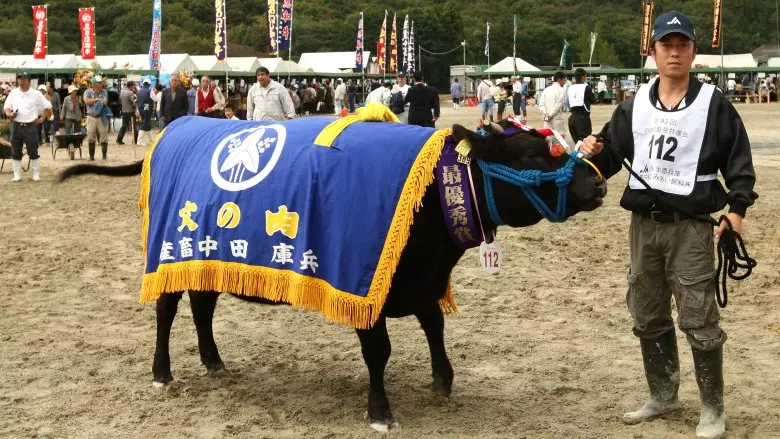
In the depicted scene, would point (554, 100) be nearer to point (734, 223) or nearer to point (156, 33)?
point (734, 223)

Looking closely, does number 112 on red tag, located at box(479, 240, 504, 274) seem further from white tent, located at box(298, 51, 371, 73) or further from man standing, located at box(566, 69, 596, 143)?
white tent, located at box(298, 51, 371, 73)

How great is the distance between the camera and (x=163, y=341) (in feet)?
17.4

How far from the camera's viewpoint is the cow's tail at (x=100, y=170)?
18.5ft

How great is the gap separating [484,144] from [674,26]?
0.98m

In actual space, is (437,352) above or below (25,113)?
below

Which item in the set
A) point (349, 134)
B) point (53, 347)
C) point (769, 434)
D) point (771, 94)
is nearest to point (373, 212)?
point (349, 134)

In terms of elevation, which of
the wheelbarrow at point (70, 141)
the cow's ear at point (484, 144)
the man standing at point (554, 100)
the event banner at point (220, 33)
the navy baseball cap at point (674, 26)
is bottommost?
the wheelbarrow at point (70, 141)

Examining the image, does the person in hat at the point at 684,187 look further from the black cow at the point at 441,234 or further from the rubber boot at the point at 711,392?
the black cow at the point at 441,234

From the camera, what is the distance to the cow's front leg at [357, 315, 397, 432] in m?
4.48

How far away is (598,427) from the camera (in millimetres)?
4406

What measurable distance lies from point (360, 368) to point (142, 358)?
1401 mm

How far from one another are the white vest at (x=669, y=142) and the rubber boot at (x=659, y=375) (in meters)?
0.78

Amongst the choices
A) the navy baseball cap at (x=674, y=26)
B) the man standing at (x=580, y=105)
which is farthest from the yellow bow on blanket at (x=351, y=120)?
the man standing at (x=580, y=105)

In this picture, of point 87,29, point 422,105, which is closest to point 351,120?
point 422,105
